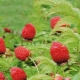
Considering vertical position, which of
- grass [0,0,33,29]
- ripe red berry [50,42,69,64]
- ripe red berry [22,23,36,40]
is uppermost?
ripe red berry [50,42,69,64]

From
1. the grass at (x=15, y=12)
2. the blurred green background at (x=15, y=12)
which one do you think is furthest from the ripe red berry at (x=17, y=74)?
the grass at (x=15, y=12)

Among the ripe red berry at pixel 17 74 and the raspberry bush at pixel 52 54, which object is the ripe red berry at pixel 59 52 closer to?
the raspberry bush at pixel 52 54

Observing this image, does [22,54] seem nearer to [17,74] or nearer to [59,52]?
[17,74]

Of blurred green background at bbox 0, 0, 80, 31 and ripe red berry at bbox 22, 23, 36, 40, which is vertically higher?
ripe red berry at bbox 22, 23, 36, 40

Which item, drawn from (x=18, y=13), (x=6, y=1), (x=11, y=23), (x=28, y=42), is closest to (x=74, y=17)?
(x=28, y=42)

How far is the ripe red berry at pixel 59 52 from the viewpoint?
203cm

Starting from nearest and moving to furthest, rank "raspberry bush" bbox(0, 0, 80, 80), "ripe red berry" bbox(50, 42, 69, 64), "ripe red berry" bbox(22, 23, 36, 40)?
"raspberry bush" bbox(0, 0, 80, 80)
"ripe red berry" bbox(50, 42, 69, 64)
"ripe red berry" bbox(22, 23, 36, 40)

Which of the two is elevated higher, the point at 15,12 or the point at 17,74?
the point at 17,74

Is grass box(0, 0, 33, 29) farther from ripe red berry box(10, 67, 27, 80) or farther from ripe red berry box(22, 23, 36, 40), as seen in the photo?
ripe red berry box(10, 67, 27, 80)

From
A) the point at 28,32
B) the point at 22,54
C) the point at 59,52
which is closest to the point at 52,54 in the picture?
the point at 59,52

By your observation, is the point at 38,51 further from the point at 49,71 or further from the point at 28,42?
the point at 28,42

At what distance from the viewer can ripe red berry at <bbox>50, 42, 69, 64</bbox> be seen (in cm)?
203

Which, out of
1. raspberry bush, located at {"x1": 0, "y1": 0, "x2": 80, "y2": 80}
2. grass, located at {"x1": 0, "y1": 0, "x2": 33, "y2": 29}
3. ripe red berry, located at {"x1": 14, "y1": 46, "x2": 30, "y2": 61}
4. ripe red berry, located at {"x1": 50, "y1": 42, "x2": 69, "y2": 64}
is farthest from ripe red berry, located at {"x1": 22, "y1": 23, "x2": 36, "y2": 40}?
grass, located at {"x1": 0, "y1": 0, "x2": 33, "y2": 29}

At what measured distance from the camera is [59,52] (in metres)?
2.04
